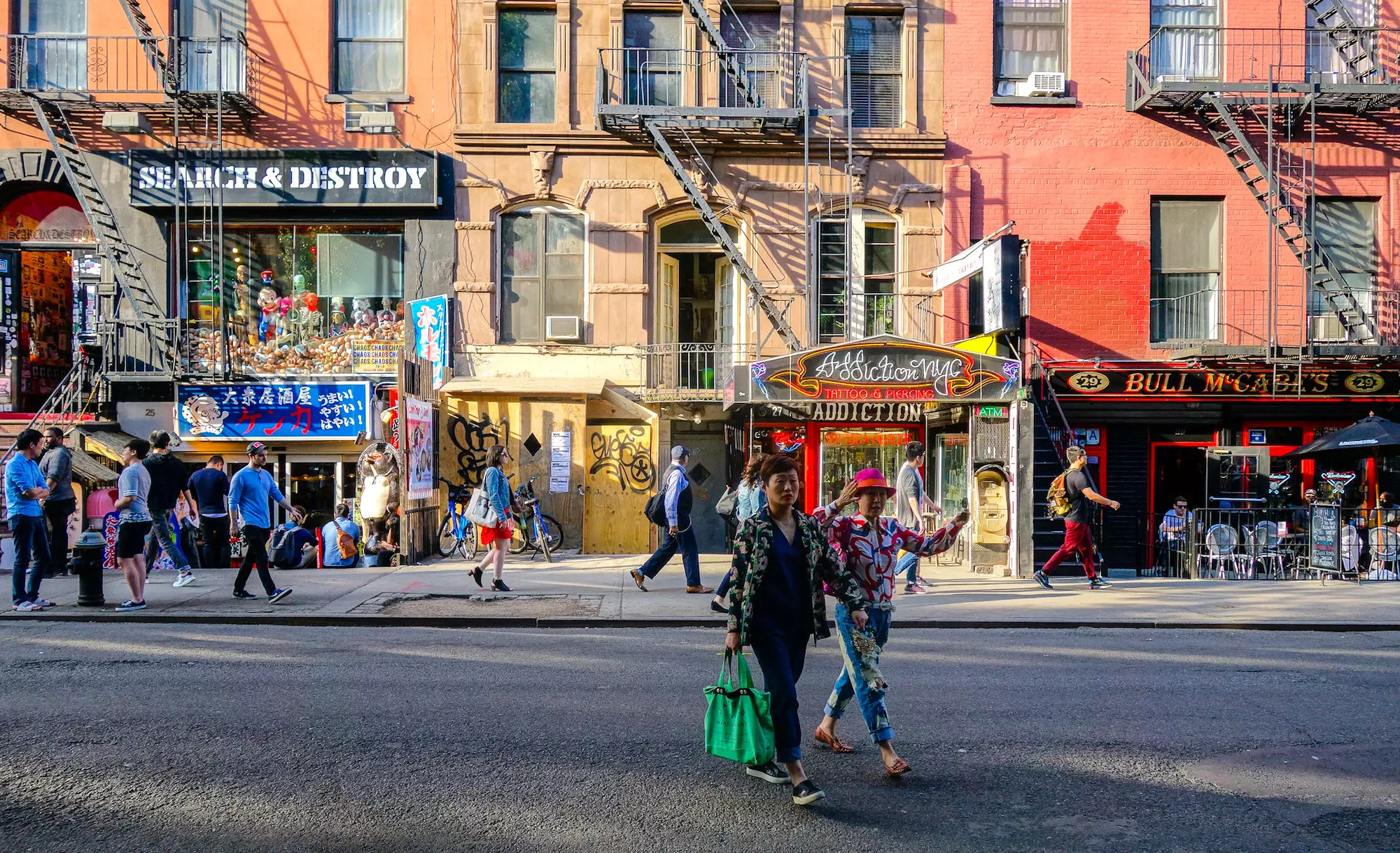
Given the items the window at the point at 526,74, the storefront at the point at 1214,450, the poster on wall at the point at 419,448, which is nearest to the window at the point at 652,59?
the window at the point at 526,74

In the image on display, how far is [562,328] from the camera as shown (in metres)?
16.9

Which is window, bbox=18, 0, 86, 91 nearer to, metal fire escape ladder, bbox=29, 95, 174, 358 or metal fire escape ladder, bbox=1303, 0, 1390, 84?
metal fire escape ladder, bbox=29, 95, 174, 358

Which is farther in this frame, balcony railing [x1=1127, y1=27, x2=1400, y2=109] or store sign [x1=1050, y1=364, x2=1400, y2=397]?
balcony railing [x1=1127, y1=27, x2=1400, y2=109]

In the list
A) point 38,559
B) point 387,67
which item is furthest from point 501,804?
point 387,67

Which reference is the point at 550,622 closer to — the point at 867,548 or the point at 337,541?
the point at 867,548

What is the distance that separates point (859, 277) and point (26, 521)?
11918 mm

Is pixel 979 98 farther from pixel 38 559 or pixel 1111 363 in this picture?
pixel 38 559

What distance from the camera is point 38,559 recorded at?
10.8m

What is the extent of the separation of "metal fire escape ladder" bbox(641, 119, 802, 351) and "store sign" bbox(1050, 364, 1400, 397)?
4.17 m

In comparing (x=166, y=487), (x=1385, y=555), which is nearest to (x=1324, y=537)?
(x=1385, y=555)

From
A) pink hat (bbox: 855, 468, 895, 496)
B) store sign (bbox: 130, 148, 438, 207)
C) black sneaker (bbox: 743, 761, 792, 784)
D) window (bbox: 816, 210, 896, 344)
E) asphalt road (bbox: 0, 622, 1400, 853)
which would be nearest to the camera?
asphalt road (bbox: 0, 622, 1400, 853)

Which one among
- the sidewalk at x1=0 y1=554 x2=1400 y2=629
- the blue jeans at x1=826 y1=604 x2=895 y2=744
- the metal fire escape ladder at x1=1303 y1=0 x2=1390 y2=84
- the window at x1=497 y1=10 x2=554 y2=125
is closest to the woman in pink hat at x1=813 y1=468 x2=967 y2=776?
the blue jeans at x1=826 y1=604 x2=895 y2=744

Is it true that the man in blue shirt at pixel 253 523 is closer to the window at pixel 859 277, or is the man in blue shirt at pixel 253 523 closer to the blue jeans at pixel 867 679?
the blue jeans at pixel 867 679

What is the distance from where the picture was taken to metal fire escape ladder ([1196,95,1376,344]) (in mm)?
15961
